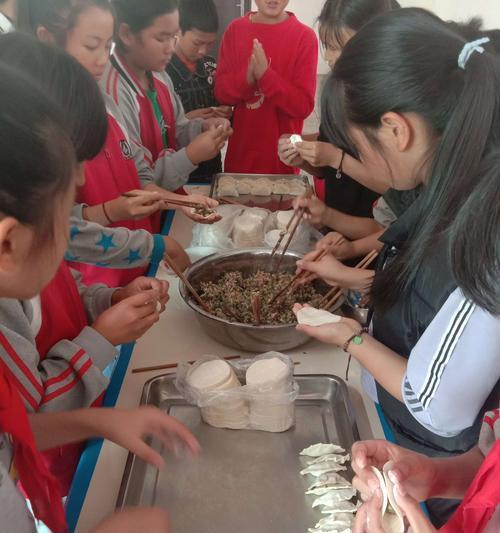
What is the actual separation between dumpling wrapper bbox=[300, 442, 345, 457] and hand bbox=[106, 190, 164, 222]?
0.81m

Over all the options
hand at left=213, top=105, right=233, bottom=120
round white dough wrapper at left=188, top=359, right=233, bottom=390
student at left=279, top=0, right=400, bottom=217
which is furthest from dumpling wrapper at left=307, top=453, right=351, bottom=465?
hand at left=213, top=105, right=233, bottom=120

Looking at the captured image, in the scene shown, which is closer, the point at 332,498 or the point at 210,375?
the point at 332,498

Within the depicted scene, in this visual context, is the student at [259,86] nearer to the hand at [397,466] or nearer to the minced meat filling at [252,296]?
the minced meat filling at [252,296]

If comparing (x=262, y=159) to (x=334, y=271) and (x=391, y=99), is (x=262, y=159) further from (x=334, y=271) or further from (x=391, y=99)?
(x=391, y=99)

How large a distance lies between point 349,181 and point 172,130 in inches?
32.1

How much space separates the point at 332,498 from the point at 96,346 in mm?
526

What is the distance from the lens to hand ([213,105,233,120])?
259 centimetres

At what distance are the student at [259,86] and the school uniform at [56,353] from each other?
5.75ft

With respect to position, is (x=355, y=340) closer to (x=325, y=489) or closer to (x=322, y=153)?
(x=325, y=489)

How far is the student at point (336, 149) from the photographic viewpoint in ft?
5.47

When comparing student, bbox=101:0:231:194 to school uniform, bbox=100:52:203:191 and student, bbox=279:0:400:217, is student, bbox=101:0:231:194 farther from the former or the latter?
student, bbox=279:0:400:217

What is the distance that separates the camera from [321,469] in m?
0.91

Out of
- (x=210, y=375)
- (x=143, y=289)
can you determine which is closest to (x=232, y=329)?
(x=210, y=375)

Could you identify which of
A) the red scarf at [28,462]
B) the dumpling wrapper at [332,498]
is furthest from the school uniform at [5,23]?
the dumpling wrapper at [332,498]
